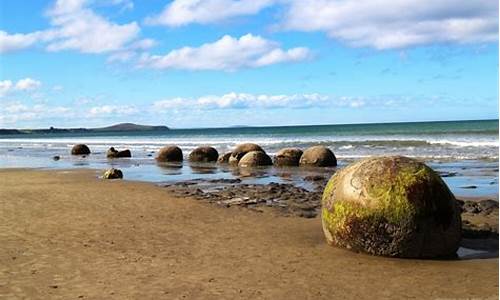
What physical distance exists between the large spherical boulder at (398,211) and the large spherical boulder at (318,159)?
15.4 metres

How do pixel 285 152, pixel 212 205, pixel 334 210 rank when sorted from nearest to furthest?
1. pixel 334 210
2. pixel 212 205
3. pixel 285 152

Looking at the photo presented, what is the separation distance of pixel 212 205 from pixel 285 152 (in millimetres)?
12581

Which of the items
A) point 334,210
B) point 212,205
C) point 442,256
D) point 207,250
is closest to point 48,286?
point 207,250

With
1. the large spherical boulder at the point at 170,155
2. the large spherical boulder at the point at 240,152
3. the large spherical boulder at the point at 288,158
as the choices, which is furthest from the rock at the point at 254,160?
the large spherical boulder at the point at 170,155

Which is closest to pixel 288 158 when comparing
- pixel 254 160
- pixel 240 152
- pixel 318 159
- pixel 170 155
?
pixel 254 160

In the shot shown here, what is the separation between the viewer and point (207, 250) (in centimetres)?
791

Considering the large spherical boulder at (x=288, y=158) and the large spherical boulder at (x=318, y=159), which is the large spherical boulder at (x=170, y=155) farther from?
the large spherical boulder at (x=318, y=159)

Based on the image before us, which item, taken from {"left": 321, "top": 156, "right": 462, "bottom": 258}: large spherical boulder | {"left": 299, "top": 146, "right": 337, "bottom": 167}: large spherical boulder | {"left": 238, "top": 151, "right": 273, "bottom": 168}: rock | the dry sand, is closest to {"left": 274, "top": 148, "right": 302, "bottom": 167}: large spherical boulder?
{"left": 238, "top": 151, "right": 273, "bottom": 168}: rock

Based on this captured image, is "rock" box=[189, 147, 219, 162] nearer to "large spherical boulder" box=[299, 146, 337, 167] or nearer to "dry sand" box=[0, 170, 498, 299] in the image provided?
"large spherical boulder" box=[299, 146, 337, 167]

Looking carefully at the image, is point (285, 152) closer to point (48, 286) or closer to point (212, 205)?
point (212, 205)

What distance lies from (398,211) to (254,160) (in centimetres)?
1707

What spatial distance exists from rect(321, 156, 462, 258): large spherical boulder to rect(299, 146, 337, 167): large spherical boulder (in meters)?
15.4

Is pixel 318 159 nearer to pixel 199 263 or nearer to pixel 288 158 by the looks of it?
pixel 288 158

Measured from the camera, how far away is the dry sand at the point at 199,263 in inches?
233
